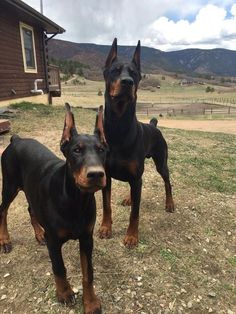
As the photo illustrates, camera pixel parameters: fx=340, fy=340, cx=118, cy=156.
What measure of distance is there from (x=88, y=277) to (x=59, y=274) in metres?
0.28

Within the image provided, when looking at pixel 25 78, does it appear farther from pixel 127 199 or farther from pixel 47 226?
pixel 47 226

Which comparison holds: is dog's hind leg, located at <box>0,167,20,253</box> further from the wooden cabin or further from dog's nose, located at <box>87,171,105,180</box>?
the wooden cabin

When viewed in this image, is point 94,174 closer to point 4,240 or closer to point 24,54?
point 4,240

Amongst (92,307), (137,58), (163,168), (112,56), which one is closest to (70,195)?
(92,307)

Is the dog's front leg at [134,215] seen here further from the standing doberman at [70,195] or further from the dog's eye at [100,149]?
the dog's eye at [100,149]

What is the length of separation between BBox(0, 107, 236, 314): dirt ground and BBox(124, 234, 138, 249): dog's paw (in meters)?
0.06

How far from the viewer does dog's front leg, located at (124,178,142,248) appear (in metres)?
4.36

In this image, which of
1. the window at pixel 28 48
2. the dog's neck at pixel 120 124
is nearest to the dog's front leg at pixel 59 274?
the dog's neck at pixel 120 124

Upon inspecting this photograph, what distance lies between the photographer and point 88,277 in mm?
3289

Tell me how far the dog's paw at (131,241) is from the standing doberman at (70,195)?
1146 mm

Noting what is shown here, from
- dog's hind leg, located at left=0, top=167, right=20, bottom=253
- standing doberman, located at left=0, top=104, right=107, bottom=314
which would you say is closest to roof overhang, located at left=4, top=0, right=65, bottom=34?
dog's hind leg, located at left=0, top=167, right=20, bottom=253

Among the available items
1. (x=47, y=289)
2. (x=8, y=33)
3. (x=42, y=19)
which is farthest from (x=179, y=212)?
(x=42, y=19)

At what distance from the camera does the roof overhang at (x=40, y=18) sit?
1389cm

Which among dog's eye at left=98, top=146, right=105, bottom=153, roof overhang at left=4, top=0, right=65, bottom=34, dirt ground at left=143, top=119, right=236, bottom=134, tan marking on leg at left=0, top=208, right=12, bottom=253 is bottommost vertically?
dirt ground at left=143, top=119, right=236, bottom=134
